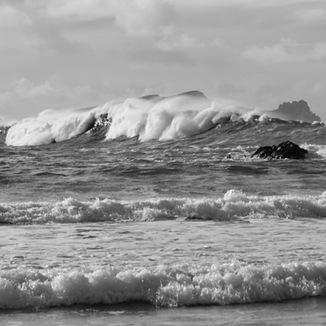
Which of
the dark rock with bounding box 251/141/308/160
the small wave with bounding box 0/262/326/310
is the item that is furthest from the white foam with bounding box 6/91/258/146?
the small wave with bounding box 0/262/326/310

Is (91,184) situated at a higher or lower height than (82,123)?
lower

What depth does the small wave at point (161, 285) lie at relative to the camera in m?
8.31

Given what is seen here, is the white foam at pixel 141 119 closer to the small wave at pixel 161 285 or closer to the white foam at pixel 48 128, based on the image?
the white foam at pixel 48 128

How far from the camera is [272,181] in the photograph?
69.8 feet

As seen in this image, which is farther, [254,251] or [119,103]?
[119,103]

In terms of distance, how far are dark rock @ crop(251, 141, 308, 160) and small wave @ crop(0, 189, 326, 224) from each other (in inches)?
452

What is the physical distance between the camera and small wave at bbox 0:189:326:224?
13.9 meters

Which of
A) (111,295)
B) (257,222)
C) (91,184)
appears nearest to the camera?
(111,295)

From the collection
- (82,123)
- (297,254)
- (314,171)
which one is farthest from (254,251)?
(82,123)

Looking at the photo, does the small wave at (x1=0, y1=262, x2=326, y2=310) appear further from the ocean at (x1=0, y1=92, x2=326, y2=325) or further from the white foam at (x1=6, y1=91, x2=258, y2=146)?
the white foam at (x1=6, y1=91, x2=258, y2=146)

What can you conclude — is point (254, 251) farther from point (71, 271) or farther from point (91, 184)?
point (91, 184)

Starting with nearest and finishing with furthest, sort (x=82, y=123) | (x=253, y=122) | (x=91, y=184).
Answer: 1. (x=91, y=184)
2. (x=253, y=122)
3. (x=82, y=123)

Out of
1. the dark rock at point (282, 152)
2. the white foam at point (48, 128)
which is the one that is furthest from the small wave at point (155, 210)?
the white foam at point (48, 128)

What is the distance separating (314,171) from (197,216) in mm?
9807
